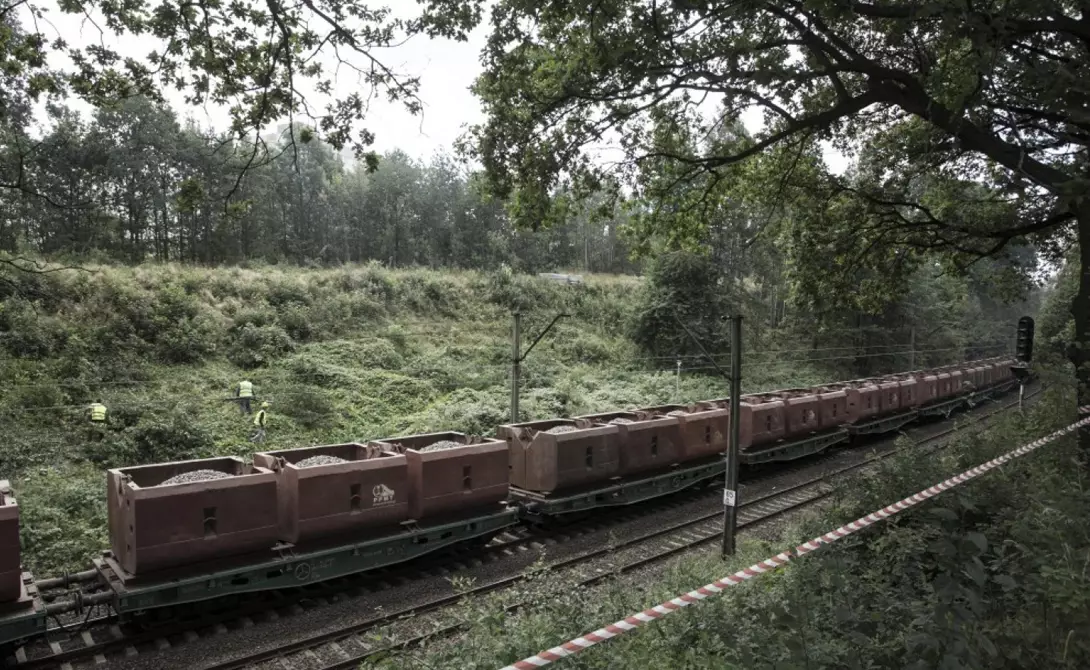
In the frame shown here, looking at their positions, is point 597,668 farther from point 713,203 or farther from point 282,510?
point 713,203

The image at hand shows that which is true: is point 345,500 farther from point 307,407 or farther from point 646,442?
point 307,407

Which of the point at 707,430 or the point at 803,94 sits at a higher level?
the point at 803,94

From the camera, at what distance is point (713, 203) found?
13.0 m

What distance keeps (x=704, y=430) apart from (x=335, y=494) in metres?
9.57

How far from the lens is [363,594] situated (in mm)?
9844

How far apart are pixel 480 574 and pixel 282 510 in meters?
3.31

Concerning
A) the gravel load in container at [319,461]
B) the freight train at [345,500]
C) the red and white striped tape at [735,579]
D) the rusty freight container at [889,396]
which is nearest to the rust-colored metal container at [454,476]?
the freight train at [345,500]

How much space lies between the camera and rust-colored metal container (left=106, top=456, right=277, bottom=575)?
8211 millimetres

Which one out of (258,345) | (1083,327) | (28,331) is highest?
(1083,327)

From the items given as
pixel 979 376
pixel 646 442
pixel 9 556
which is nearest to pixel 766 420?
pixel 646 442

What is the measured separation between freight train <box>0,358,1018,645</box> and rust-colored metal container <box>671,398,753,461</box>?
0.04 m

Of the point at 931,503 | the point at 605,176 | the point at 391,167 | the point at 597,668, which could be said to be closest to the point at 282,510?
the point at 597,668

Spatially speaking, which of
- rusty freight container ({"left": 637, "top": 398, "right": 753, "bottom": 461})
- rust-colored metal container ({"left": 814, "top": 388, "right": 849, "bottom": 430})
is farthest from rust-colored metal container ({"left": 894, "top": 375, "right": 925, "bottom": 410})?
rusty freight container ({"left": 637, "top": 398, "right": 753, "bottom": 461})

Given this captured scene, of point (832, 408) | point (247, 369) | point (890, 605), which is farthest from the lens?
point (247, 369)
